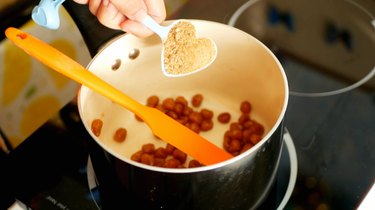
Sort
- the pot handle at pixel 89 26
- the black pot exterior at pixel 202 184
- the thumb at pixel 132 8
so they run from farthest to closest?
the pot handle at pixel 89 26 < the thumb at pixel 132 8 < the black pot exterior at pixel 202 184

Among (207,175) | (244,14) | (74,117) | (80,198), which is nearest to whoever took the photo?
(207,175)

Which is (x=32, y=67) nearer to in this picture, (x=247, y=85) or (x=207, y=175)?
(x=247, y=85)

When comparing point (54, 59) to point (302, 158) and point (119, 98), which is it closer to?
point (119, 98)

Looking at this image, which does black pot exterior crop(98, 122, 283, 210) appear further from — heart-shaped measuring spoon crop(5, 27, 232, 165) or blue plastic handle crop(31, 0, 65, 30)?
blue plastic handle crop(31, 0, 65, 30)

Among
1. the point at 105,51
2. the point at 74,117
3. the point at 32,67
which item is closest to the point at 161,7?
the point at 105,51

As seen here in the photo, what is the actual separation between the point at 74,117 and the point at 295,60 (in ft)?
1.23

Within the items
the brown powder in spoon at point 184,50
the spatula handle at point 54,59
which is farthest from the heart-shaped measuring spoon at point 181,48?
the spatula handle at point 54,59

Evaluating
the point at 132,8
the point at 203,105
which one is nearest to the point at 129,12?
the point at 132,8

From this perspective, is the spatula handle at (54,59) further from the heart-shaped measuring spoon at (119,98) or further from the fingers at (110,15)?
the fingers at (110,15)

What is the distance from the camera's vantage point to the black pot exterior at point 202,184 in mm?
481

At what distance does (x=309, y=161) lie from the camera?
65 cm

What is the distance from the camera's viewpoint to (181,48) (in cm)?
65

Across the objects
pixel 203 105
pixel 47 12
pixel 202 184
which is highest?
pixel 47 12

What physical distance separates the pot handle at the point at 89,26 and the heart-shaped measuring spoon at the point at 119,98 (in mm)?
197
